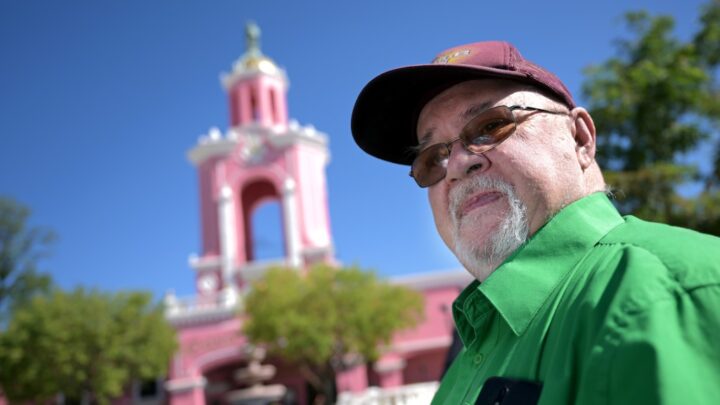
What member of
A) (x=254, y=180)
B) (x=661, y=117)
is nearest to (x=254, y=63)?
(x=254, y=180)

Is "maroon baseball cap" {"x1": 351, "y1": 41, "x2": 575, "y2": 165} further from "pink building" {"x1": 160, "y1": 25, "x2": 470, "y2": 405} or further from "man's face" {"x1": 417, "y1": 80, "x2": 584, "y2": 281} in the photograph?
"pink building" {"x1": 160, "y1": 25, "x2": 470, "y2": 405}

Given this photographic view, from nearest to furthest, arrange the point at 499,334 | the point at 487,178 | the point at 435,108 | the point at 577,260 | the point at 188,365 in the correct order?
the point at 577,260, the point at 499,334, the point at 487,178, the point at 435,108, the point at 188,365

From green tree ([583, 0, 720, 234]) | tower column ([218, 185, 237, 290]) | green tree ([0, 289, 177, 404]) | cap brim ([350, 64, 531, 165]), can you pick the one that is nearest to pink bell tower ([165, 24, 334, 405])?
tower column ([218, 185, 237, 290])

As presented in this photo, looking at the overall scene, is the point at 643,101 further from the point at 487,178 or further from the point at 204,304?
the point at 204,304

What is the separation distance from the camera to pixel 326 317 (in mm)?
19984

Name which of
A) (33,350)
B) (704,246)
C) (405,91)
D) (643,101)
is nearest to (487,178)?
(405,91)

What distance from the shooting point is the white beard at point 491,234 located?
1.41m

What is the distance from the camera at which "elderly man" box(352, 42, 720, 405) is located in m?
0.83

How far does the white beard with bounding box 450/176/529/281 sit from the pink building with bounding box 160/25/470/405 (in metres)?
19.4

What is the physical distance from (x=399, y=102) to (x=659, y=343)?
1.15 metres

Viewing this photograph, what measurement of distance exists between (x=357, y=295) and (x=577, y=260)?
19386mm

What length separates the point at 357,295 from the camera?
66.7 ft

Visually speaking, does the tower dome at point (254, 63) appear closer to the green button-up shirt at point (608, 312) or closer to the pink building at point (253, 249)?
the pink building at point (253, 249)

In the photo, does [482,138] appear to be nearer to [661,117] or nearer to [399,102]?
[399,102]
